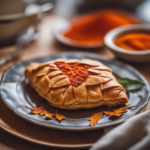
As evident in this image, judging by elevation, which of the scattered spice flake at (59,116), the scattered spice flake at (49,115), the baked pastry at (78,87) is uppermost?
the baked pastry at (78,87)

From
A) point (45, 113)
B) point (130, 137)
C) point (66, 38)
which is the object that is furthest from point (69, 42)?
point (130, 137)

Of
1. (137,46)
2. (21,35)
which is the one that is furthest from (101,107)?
(21,35)

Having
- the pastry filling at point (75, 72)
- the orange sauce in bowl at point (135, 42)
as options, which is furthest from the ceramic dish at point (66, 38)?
the pastry filling at point (75, 72)

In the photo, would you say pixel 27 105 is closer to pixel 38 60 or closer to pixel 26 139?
pixel 26 139

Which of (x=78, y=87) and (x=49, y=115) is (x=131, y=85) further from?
(x=49, y=115)

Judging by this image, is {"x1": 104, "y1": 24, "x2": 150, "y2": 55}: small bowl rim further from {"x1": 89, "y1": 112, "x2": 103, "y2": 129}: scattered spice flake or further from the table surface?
{"x1": 89, "y1": 112, "x2": 103, "y2": 129}: scattered spice flake

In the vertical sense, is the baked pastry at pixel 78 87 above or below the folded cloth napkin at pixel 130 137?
above

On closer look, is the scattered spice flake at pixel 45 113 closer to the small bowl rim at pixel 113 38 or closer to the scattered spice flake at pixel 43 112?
the scattered spice flake at pixel 43 112
